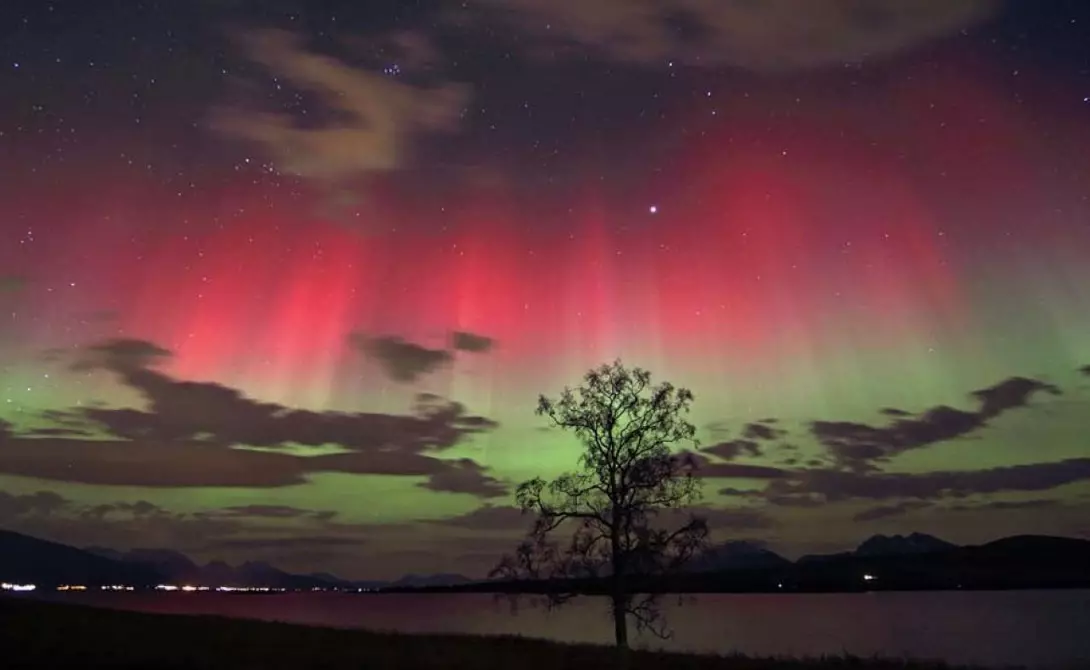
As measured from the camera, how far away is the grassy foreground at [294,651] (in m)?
30.5

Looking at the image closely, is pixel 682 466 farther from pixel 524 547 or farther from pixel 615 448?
pixel 524 547

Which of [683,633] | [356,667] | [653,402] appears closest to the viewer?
[356,667]

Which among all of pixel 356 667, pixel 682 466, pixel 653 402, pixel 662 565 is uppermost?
pixel 653 402

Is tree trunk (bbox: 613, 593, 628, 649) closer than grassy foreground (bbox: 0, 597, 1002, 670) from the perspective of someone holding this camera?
No

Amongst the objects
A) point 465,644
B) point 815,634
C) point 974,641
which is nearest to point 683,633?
point 815,634

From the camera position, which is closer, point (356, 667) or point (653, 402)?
point (356, 667)

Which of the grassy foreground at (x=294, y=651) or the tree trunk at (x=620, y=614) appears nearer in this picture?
the grassy foreground at (x=294, y=651)

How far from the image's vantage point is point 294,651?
34.8 metres

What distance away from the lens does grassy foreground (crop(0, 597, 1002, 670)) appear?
100 ft

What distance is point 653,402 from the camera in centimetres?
3628

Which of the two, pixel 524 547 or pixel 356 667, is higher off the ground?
pixel 524 547

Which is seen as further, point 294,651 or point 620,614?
point 620,614

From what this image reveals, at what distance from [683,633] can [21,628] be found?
78880 millimetres

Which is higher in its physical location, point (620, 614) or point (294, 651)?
point (620, 614)
